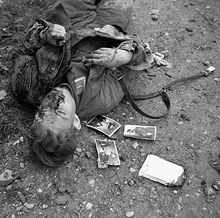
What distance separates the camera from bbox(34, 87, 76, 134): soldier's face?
226 cm

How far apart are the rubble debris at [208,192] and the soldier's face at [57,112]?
1010mm

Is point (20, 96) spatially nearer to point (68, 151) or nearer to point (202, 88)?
point (68, 151)

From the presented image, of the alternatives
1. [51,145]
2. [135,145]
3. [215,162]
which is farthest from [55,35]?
[215,162]

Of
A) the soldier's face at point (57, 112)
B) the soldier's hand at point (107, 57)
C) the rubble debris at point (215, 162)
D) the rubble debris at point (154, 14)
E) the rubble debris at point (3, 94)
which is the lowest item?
the rubble debris at point (215, 162)

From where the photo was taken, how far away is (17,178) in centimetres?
240

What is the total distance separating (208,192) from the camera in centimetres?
235

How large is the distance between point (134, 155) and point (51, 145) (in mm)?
652

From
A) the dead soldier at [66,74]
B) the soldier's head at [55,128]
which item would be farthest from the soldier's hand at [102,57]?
the soldier's head at [55,128]

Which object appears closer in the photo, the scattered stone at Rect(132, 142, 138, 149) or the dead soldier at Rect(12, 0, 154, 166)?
the dead soldier at Rect(12, 0, 154, 166)

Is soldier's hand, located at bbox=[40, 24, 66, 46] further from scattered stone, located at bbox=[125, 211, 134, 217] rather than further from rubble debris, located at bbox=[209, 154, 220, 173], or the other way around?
rubble debris, located at bbox=[209, 154, 220, 173]

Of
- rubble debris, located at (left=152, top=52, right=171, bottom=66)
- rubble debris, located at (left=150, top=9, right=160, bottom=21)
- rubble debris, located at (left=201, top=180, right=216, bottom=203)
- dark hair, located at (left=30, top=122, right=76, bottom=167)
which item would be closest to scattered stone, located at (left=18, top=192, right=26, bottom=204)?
dark hair, located at (left=30, top=122, right=76, bottom=167)

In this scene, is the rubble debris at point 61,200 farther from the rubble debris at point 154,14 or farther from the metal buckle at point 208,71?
the rubble debris at point 154,14

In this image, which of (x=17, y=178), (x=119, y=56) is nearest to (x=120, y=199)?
(x=17, y=178)

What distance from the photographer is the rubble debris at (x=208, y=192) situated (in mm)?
2324
